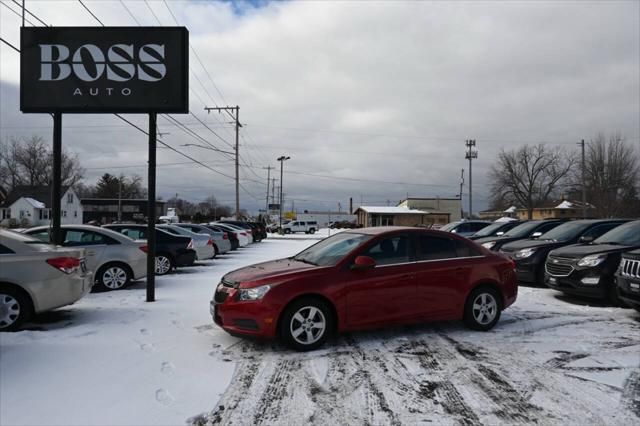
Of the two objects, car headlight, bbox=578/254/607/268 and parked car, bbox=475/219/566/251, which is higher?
parked car, bbox=475/219/566/251

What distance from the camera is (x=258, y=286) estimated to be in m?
5.52

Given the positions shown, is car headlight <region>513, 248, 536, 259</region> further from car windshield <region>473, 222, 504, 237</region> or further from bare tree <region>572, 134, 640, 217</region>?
bare tree <region>572, 134, 640, 217</region>

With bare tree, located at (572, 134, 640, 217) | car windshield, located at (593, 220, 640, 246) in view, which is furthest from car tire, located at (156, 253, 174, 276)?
bare tree, located at (572, 134, 640, 217)

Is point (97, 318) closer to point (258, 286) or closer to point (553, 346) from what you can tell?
point (258, 286)

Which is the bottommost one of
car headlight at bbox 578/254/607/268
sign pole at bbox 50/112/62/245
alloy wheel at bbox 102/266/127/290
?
alloy wheel at bbox 102/266/127/290

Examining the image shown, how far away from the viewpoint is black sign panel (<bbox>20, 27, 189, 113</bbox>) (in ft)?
27.9

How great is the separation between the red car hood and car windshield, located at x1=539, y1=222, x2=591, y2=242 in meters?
7.89

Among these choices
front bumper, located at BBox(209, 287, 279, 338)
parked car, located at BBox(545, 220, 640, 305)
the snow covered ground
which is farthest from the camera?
parked car, located at BBox(545, 220, 640, 305)

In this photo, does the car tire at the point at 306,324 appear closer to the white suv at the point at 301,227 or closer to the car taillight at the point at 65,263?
the car taillight at the point at 65,263

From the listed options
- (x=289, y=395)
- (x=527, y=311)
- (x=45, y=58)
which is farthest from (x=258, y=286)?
(x=45, y=58)

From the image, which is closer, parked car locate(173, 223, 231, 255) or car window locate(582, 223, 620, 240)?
car window locate(582, 223, 620, 240)

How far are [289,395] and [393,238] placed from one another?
8.97 feet

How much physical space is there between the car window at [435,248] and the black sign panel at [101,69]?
16.6 feet

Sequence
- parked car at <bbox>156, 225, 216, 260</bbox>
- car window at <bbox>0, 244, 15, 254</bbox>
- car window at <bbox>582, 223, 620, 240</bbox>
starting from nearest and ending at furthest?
car window at <bbox>0, 244, 15, 254</bbox> → car window at <bbox>582, 223, 620, 240</bbox> → parked car at <bbox>156, 225, 216, 260</bbox>
